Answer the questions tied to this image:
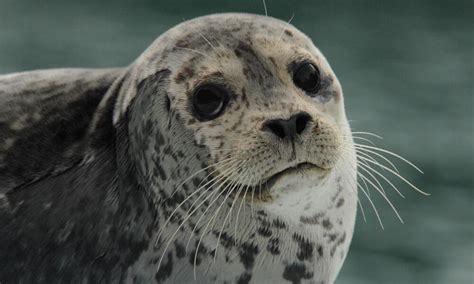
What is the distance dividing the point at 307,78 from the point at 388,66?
7.08m

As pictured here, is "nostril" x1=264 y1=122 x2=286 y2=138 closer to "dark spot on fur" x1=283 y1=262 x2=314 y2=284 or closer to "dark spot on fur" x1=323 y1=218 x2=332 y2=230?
"dark spot on fur" x1=323 y1=218 x2=332 y2=230

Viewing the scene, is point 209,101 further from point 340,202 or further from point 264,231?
point 340,202

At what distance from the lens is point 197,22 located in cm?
466

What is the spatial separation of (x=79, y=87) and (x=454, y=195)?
496 centimetres

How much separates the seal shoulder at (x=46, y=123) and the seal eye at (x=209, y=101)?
2.05 feet

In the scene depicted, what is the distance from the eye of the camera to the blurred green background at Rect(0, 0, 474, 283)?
8766 mm

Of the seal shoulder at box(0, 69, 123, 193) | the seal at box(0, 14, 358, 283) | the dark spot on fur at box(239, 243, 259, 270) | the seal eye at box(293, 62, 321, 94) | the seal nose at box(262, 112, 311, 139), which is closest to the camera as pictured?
the seal nose at box(262, 112, 311, 139)

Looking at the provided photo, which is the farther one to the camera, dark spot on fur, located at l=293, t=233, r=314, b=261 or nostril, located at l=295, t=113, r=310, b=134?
dark spot on fur, located at l=293, t=233, r=314, b=261

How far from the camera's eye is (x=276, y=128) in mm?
4215

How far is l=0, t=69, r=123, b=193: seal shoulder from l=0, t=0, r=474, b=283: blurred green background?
3676mm

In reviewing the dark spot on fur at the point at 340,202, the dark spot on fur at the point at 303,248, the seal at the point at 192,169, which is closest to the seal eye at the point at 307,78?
the seal at the point at 192,169

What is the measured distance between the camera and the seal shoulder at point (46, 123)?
16.0ft

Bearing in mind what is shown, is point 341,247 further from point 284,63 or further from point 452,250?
point 452,250

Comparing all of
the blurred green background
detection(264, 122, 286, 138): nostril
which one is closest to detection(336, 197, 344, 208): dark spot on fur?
detection(264, 122, 286, 138): nostril
